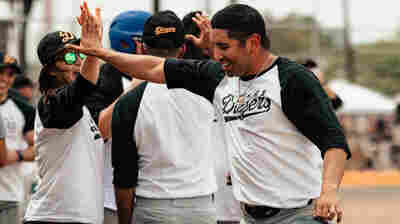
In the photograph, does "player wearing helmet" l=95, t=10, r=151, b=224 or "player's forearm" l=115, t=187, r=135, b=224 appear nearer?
"player's forearm" l=115, t=187, r=135, b=224

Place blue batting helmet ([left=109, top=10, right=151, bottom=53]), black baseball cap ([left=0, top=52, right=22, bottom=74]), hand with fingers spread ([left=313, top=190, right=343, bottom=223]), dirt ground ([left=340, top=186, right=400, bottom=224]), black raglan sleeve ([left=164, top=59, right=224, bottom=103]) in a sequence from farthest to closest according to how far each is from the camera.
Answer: dirt ground ([left=340, top=186, right=400, bottom=224])
black baseball cap ([left=0, top=52, right=22, bottom=74])
blue batting helmet ([left=109, top=10, right=151, bottom=53])
black raglan sleeve ([left=164, top=59, right=224, bottom=103])
hand with fingers spread ([left=313, top=190, right=343, bottom=223])

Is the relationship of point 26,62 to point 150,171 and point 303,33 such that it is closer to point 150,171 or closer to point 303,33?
point 303,33

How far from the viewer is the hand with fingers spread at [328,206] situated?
3.61 meters

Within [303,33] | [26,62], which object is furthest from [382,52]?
[26,62]

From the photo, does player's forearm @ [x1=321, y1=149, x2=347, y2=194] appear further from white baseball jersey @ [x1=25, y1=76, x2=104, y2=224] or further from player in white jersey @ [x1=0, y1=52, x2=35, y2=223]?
player in white jersey @ [x1=0, y1=52, x2=35, y2=223]

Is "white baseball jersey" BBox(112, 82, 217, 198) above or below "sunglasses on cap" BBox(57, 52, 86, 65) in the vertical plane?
below

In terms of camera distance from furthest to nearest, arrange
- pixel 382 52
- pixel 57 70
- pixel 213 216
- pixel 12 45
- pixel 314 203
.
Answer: pixel 382 52 → pixel 12 45 → pixel 213 216 → pixel 57 70 → pixel 314 203

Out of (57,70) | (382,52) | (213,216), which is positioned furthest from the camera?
(382,52)

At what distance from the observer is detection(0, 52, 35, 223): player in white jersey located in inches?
240

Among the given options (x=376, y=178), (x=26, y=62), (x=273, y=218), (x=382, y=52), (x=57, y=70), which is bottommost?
(x=376, y=178)

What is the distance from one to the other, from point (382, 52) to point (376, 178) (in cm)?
615

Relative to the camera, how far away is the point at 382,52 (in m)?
24.2

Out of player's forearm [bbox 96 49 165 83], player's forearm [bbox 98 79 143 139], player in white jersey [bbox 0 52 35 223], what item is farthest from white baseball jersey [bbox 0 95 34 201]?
player's forearm [bbox 96 49 165 83]

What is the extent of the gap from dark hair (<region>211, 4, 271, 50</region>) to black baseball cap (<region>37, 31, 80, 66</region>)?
0.87m
